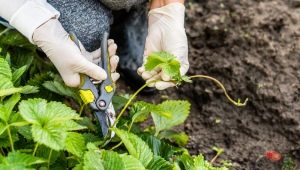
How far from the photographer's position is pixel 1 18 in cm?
173

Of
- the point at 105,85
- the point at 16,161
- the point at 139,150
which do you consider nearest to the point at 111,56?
the point at 105,85

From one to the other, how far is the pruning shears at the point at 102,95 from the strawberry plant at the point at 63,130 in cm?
3

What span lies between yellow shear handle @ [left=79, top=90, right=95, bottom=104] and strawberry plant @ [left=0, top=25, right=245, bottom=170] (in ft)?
0.18

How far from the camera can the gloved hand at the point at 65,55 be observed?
156 cm

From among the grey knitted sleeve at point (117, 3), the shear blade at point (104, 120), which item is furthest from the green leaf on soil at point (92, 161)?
the grey knitted sleeve at point (117, 3)

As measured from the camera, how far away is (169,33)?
69.4 inches

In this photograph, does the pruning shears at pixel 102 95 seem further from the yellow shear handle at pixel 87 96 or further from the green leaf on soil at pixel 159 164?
the green leaf on soil at pixel 159 164

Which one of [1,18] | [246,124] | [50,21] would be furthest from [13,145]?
[246,124]

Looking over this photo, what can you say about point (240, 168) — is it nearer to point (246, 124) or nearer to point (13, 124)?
point (246, 124)

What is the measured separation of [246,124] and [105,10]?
0.60 meters

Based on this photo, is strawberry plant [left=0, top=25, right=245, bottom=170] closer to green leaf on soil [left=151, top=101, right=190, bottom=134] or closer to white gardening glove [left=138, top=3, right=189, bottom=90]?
green leaf on soil [left=151, top=101, right=190, bottom=134]

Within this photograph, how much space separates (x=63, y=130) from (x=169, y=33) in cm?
64

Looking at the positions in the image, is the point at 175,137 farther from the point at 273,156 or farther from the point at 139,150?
the point at 139,150

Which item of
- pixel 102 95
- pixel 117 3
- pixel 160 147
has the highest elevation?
pixel 117 3
